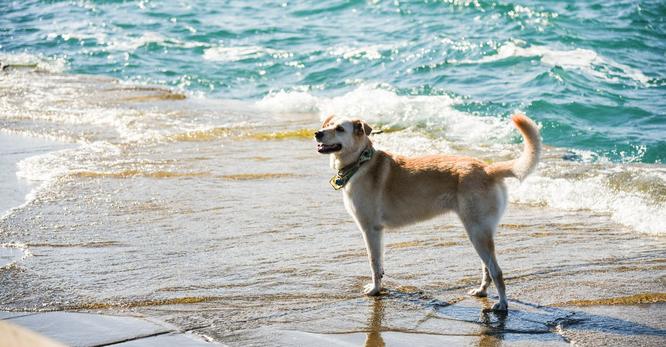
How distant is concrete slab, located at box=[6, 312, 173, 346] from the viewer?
5422 mm

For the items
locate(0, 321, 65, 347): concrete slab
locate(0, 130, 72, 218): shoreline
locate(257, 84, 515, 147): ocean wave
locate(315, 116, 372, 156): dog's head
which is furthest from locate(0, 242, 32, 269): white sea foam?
locate(257, 84, 515, 147): ocean wave

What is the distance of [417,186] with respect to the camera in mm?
6531

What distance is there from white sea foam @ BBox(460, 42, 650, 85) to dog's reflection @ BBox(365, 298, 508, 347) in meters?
11.0

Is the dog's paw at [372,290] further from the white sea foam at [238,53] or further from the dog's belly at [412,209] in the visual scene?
the white sea foam at [238,53]

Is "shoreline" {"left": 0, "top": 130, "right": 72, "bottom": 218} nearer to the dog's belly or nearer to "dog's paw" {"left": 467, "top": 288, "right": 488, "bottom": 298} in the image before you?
the dog's belly

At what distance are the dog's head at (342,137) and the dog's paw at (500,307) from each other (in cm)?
163

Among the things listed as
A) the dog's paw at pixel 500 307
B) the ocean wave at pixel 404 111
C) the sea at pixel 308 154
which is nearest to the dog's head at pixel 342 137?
the sea at pixel 308 154

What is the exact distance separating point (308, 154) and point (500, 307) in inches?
239

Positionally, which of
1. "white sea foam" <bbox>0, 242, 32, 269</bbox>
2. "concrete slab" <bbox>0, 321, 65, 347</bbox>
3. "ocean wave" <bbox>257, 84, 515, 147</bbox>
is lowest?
"ocean wave" <bbox>257, 84, 515, 147</bbox>

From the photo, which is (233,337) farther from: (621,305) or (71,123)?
(71,123)

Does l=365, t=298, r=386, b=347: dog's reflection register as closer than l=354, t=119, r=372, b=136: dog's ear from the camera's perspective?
Yes

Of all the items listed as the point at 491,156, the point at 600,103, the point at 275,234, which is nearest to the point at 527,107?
the point at 600,103

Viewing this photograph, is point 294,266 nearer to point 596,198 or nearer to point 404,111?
point 596,198

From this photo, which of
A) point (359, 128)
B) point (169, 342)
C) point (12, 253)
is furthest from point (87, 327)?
point (359, 128)
